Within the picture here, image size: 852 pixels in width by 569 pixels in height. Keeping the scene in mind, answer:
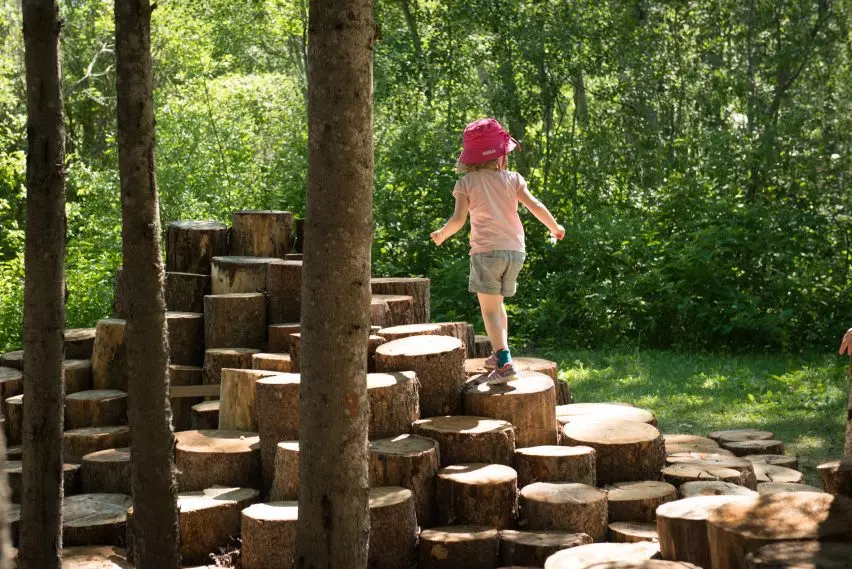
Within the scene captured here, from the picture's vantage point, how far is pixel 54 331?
479 cm

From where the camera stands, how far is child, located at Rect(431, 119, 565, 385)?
6.39 m

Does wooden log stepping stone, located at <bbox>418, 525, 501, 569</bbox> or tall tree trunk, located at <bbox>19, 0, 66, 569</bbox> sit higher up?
tall tree trunk, located at <bbox>19, 0, 66, 569</bbox>

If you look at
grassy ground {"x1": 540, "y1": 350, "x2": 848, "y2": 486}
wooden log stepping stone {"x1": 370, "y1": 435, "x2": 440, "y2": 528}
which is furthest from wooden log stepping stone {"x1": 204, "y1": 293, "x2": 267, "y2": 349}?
grassy ground {"x1": 540, "y1": 350, "x2": 848, "y2": 486}

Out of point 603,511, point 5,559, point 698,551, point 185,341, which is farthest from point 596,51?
point 5,559

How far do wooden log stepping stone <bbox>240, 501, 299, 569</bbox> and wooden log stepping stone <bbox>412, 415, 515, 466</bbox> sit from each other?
889mm

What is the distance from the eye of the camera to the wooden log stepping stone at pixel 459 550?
16.6 feet

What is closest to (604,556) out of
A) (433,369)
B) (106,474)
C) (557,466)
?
(557,466)

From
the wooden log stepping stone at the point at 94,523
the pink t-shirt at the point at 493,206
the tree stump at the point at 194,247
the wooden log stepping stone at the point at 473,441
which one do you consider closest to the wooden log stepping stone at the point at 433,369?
the wooden log stepping stone at the point at 473,441

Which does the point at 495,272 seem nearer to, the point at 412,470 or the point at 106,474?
the point at 412,470

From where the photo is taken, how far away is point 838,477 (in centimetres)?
384

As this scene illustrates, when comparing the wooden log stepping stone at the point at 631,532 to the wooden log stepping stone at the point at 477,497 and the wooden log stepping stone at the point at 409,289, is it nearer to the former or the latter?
the wooden log stepping stone at the point at 477,497

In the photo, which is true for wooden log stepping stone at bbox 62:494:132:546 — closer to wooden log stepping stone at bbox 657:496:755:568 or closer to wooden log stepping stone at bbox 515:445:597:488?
wooden log stepping stone at bbox 515:445:597:488

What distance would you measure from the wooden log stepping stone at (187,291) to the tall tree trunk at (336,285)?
4027 mm

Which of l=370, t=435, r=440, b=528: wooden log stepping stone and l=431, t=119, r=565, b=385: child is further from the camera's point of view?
l=431, t=119, r=565, b=385: child
